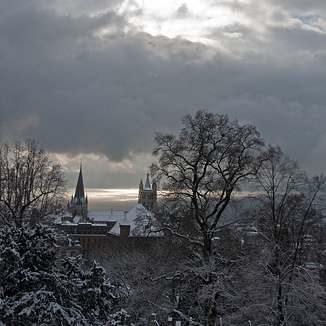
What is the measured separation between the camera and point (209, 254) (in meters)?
14.9

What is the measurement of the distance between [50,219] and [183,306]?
970 centimetres

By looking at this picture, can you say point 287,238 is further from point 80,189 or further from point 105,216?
point 80,189

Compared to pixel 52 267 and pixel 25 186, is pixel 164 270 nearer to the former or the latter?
pixel 52 267

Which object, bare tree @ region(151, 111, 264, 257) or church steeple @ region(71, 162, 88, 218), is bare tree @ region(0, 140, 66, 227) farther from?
church steeple @ region(71, 162, 88, 218)

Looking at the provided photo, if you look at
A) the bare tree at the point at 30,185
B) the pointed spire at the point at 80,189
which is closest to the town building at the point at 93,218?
the pointed spire at the point at 80,189

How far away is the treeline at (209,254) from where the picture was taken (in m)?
11.4

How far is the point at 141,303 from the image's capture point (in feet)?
57.8

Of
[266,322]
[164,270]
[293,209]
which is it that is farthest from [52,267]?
[293,209]

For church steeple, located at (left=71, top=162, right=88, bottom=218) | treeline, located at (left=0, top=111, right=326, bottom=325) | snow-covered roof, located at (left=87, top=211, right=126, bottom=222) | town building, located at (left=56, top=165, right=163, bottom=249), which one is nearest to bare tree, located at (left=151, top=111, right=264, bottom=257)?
treeline, located at (left=0, top=111, right=326, bottom=325)

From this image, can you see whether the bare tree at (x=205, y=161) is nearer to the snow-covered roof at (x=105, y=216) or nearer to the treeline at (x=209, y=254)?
the treeline at (x=209, y=254)

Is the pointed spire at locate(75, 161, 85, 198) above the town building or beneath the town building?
above

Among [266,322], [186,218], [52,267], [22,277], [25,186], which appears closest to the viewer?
[266,322]

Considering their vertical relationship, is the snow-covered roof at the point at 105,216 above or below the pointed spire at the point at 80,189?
below

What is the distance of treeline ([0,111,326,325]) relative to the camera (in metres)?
11.4
